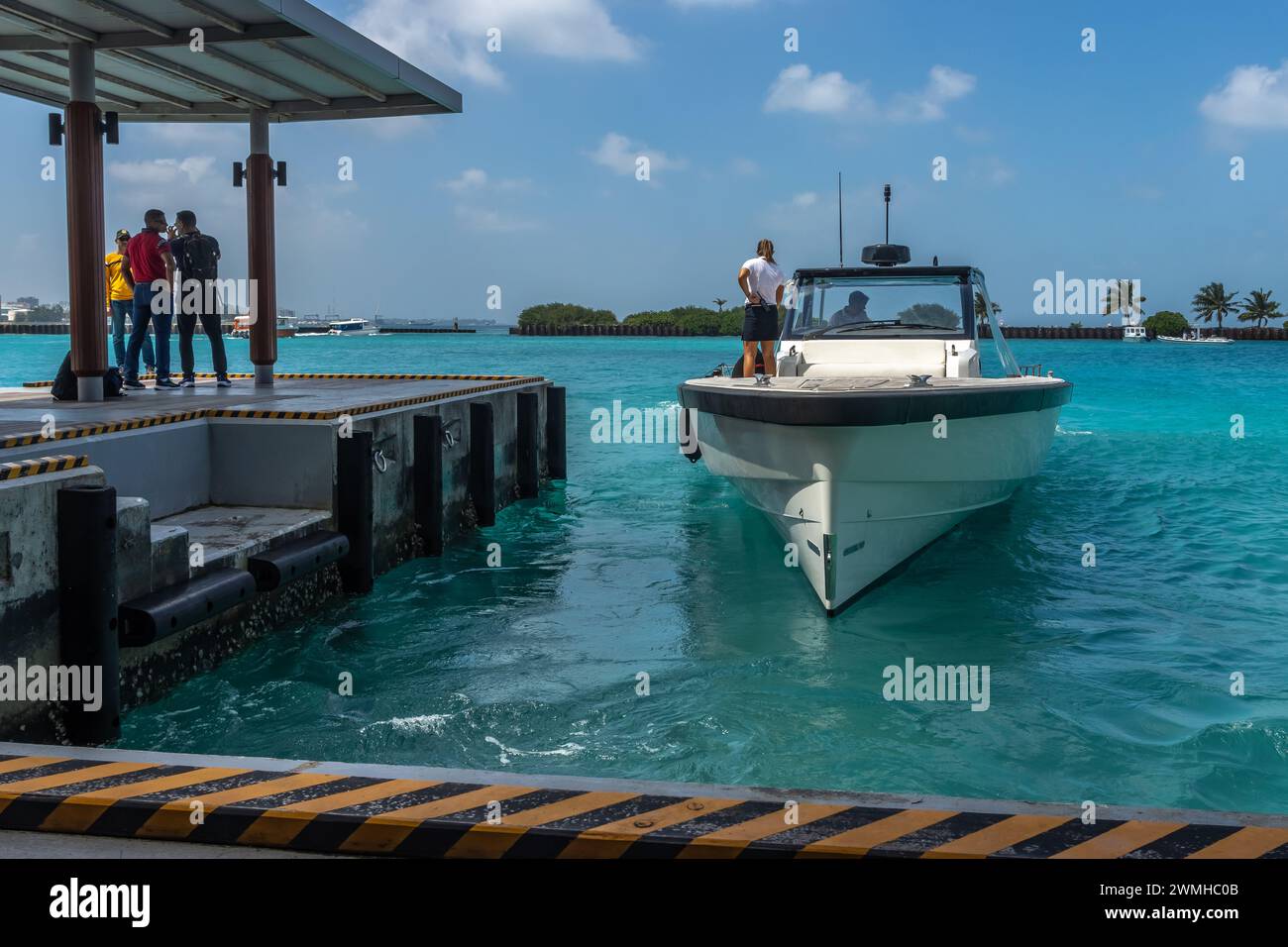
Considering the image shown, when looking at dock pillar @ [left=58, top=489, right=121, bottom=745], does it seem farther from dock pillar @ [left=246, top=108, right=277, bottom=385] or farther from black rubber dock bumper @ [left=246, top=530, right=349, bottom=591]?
dock pillar @ [left=246, top=108, right=277, bottom=385]

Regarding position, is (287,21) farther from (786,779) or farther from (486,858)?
(486,858)

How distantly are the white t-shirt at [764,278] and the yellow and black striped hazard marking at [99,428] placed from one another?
18.4ft

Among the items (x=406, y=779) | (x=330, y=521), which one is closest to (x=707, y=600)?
(x=330, y=521)

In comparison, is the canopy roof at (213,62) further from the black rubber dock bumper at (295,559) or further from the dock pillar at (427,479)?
the black rubber dock bumper at (295,559)

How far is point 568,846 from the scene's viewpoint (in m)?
3.48

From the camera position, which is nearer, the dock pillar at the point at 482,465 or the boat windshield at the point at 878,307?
the boat windshield at the point at 878,307

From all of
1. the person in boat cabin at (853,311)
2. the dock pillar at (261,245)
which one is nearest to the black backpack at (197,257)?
the dock pillar at (261,245)

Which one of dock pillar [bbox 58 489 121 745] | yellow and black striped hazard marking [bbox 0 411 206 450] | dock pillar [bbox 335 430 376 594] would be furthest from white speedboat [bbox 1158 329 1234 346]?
dock pillar [bbox 58 489 121 745]

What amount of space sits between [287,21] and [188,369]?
16.3 ft

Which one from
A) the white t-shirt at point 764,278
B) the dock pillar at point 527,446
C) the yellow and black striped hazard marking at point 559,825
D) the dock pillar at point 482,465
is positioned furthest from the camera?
the dock pillar at point 527,446

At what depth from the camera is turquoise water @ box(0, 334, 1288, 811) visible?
6254 mm

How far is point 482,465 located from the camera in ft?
42.1

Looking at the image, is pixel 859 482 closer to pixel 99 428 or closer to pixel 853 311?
pixel 853 311

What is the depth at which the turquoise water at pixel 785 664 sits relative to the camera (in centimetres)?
625
